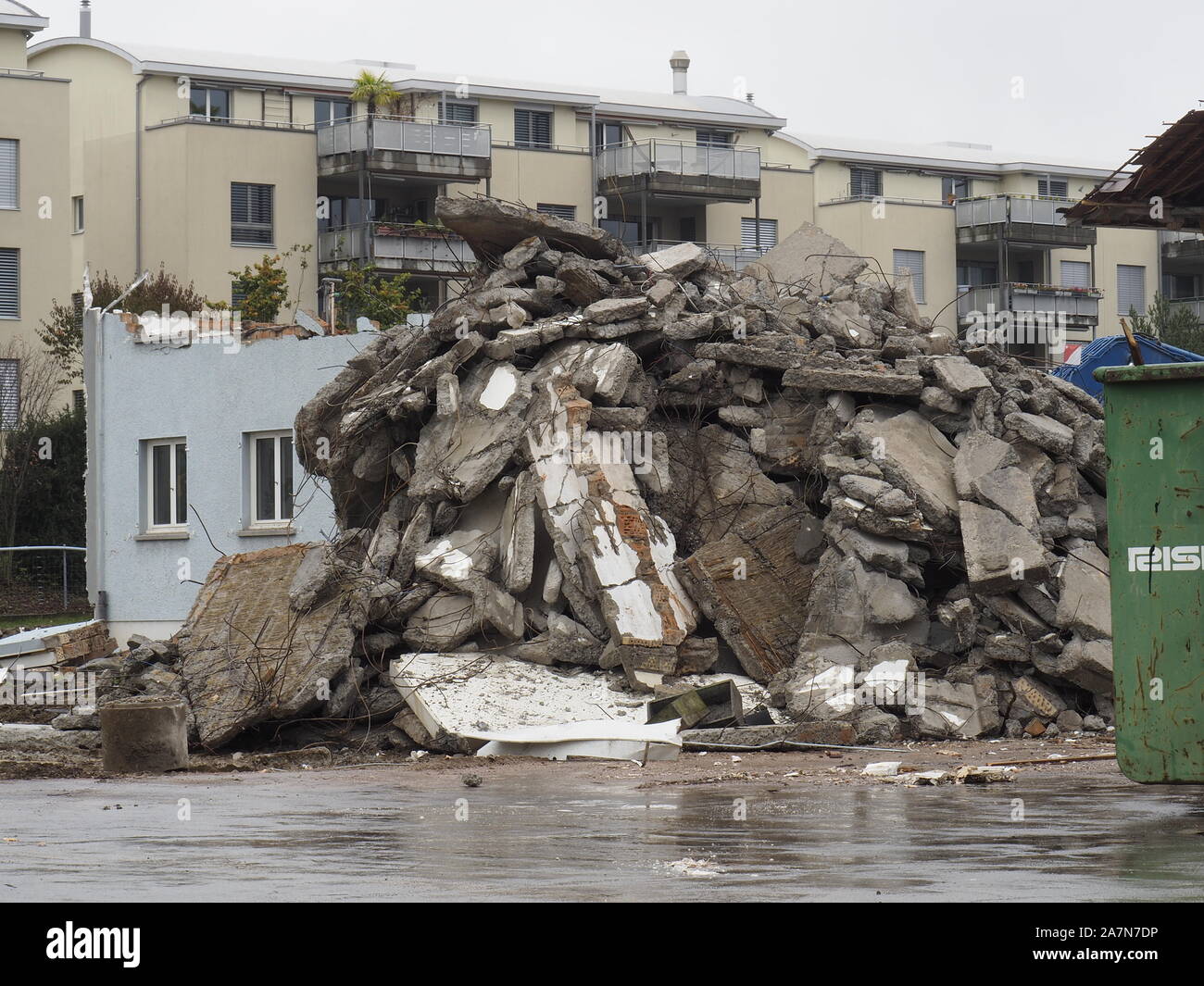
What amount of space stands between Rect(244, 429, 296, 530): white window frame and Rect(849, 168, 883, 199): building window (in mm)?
37928

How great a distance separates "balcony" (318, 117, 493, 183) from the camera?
44.7m

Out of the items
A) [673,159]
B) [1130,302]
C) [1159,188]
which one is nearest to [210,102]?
[673,159]

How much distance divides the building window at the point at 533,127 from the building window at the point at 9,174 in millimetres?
15272

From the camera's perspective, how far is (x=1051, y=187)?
199 feet

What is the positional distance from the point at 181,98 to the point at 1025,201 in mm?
26050

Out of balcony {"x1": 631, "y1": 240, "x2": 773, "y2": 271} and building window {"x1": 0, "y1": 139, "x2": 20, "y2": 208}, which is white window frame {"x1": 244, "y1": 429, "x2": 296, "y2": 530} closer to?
building window {"x1": 0, "y1": 139, "x2": 20, "y2": 208}

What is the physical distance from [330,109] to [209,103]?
3.65 metres

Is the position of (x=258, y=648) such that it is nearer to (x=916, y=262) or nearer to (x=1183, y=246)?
(x=916, y=262)

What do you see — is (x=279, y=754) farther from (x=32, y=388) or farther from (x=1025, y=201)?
(x=1025, y=201)

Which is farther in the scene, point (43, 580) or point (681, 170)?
point (681, 170)

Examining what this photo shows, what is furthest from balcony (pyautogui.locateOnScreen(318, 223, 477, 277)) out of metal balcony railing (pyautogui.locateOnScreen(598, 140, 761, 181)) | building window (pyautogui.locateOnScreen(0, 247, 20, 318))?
building window (pyautogui.locateOnScreen(0, 247, 20, 318))

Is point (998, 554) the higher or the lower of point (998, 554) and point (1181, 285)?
the lower

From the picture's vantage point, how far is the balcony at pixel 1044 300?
52.0m

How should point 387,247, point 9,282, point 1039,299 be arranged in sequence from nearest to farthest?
1. point 9,282
2. point 387,247
3. point 1039,299
